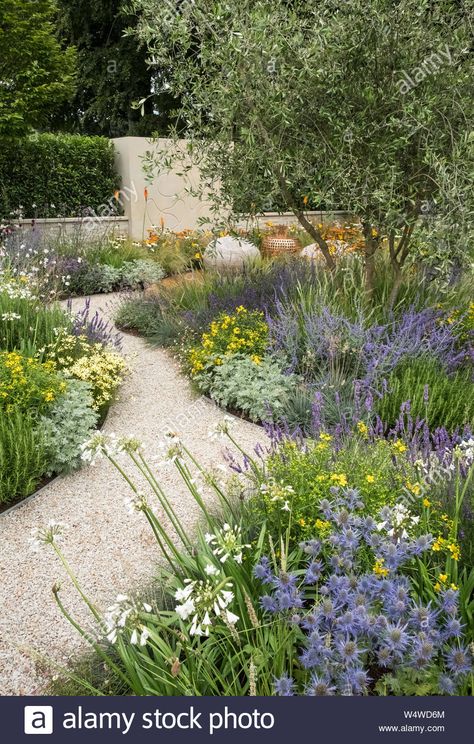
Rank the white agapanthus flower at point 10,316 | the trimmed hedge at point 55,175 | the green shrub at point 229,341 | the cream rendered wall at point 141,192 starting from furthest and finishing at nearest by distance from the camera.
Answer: the cream rendered wall at point 141,192, the trimmed hedge at point 55,175, the green shrub at point 229,341, the white agapanthus flower at point 10,316

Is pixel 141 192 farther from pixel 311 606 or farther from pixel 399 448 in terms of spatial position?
pixel 311 606

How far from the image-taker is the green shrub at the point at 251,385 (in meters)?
5.11

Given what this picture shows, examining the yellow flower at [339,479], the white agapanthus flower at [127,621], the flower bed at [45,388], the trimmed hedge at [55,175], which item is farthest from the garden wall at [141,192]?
the white agapanthus flower at [127,621]

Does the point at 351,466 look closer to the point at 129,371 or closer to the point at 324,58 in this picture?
the point at 129,371

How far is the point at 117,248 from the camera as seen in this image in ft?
37.2

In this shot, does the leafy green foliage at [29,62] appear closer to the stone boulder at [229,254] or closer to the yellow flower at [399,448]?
the stone boulder at [229,254]

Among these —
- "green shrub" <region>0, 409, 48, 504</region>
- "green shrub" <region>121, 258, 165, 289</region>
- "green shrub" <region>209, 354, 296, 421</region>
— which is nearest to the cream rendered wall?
"green shrub" <region>121, 258, 165, 289</region>

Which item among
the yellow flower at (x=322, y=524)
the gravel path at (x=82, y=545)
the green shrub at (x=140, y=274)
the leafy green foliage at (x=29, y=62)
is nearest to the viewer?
the yellow flower at (x=322, y=524)

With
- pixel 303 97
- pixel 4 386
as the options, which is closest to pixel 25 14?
pixel 303 97

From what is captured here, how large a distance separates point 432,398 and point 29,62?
39.8 ft

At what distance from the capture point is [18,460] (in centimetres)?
408

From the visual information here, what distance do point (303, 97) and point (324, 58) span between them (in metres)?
0.37

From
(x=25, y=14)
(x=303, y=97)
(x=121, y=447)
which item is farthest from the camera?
(x=25, y=14)

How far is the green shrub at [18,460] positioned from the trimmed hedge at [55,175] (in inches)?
342
